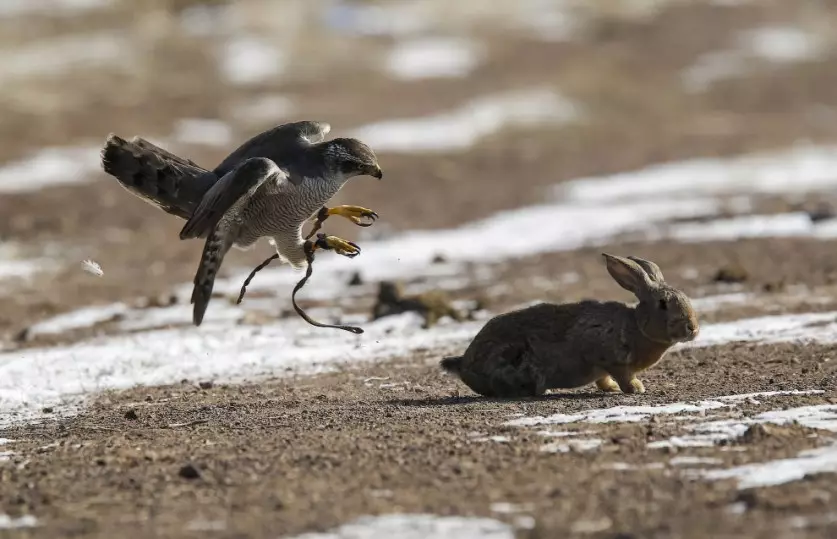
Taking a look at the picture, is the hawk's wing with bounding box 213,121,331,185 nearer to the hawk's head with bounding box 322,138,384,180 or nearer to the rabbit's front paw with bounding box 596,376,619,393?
the hawk's head with bounding box 322,138,384,180

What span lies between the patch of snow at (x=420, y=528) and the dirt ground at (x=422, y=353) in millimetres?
102

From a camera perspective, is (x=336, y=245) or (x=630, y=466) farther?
(x=336, y=245)

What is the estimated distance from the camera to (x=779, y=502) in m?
5.83

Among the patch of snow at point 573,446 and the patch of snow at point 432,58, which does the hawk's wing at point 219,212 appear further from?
the patch of snow at point 432,58

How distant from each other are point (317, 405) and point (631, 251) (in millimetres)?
11707

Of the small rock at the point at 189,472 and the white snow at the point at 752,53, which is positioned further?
the white snow at the point at 752,53

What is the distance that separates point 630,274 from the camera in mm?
9469

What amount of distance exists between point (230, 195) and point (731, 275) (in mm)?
9225

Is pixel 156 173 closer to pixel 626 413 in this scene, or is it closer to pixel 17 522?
pixel 626 413

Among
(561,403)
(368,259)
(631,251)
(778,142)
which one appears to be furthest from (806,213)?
(561,403)

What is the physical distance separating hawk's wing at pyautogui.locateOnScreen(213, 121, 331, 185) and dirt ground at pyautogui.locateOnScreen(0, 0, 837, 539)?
183 centimetres

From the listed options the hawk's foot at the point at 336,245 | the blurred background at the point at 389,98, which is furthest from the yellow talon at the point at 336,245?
the blurred background at the point at 389,98

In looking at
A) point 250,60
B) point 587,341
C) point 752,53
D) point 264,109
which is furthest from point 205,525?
point 752,53

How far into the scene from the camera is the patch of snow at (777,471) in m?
6.22
